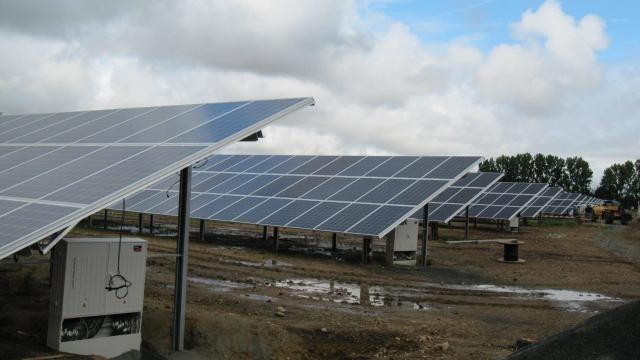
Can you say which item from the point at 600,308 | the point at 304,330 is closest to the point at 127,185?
the point at 304,330

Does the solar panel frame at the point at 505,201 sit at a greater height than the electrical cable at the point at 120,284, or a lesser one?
greater

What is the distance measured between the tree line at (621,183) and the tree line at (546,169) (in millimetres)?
7354

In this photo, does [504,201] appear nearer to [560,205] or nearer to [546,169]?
[560,205]

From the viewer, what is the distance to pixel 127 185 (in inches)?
325

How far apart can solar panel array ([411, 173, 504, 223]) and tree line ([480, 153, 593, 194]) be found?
Result: 8822cm

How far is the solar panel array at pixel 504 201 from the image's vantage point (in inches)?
1624

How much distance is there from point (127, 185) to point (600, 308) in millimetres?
12890

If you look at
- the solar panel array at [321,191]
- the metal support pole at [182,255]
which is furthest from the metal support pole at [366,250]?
the metal support pole at [182,255]

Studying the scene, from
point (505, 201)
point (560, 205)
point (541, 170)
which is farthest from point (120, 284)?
point (541, 170)

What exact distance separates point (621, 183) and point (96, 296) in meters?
144

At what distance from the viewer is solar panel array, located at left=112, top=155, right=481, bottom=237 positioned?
21828mm

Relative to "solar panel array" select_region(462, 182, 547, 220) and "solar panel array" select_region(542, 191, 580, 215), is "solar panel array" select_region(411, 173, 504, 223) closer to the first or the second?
"solar panel array" select_region(462, 182, 547, 220)

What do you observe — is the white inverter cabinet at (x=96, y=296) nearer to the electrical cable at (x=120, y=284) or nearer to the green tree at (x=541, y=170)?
the electrical cable at (x=120, y=284)

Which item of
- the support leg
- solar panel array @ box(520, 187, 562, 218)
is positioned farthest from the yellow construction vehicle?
the support leg
